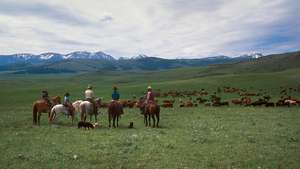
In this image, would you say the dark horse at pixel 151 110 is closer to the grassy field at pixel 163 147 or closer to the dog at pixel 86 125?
the grassy field at pixel 163 147

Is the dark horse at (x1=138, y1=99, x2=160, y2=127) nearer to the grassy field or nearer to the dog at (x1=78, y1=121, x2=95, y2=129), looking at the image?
the grassy field

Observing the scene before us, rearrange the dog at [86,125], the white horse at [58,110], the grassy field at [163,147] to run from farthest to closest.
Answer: the white horse at [58,110] < the dog at [86,125] < the grassy field at [163,147]

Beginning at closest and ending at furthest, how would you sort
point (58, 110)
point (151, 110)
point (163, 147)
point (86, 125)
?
point (163, 147) → point (86, 125) → point (151, 110) → point (58, 110)

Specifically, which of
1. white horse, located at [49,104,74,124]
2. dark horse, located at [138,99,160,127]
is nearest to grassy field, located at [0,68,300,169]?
dark horse, located at [138,99,160,127]

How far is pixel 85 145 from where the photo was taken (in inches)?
680

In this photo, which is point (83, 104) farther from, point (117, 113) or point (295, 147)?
point (295, 147)

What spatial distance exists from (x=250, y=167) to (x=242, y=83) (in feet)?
217

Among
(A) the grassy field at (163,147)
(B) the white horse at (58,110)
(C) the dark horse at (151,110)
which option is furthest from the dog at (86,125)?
Answer: (C) the dark horse at (151,110)

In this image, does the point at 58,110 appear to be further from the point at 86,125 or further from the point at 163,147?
the point at 163,147

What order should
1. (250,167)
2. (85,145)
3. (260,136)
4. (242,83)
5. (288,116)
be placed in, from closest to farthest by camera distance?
1. (250,167)
2. (85,145)
3. (260,136)
4. (288,116)
5. (242,83)

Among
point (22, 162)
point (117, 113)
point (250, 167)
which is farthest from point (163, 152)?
point (117, 113)

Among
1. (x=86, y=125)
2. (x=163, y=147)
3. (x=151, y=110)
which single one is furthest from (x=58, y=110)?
(x=163, y=147)

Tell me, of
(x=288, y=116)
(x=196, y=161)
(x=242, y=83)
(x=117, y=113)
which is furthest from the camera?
(x=242, y=83)

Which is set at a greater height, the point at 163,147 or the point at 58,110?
the point at 58,110
